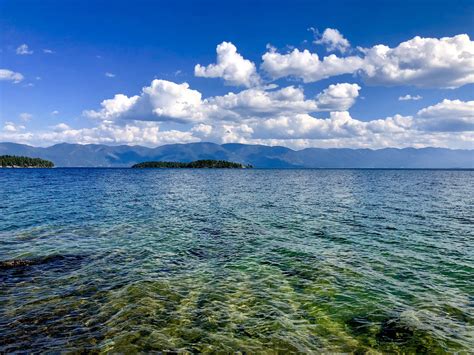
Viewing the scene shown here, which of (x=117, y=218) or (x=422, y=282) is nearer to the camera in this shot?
(x=422, y=282)

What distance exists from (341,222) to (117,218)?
28.9 m

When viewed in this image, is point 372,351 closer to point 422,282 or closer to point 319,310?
point 319,310

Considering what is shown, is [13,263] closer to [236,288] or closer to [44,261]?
[44,261]

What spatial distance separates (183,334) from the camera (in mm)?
13031

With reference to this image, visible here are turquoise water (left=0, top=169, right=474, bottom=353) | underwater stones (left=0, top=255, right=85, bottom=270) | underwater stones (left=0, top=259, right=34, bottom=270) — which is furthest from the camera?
underwater stones (left=0, top=255, right=85, bottom=270)

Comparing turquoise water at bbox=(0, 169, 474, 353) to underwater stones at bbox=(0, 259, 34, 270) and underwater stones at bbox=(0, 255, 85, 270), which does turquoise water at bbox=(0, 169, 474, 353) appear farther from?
underwater stones at bbox=(0, 259, 34, 270)

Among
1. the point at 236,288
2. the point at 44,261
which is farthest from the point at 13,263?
the point at 236,288

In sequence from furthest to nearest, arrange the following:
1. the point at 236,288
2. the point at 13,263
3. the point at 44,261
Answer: the point at 44,261 < the point at 13,263 < the point at 236,288

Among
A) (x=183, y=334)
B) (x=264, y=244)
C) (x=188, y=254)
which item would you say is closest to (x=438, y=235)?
(x=264, y=244)

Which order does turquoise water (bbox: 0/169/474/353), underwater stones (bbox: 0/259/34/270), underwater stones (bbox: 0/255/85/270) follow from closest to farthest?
turquoise water (bbox: 0/169/474/353), underwater stones (bbox: 0/259/34/270), underwater stones (bbox: 0/255/85/270)

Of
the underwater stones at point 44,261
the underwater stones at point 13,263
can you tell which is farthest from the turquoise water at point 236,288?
the underwater stones at point 13,263

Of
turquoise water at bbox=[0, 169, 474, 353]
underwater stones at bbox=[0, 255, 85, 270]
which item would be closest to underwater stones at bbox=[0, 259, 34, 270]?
underwater stones at bbox=[0, 255, 85, 270]

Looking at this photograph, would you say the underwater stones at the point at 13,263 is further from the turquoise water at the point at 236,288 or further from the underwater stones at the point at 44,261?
the turquoise water at the point at 236,288

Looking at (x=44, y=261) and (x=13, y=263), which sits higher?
(x=13, y=263)
